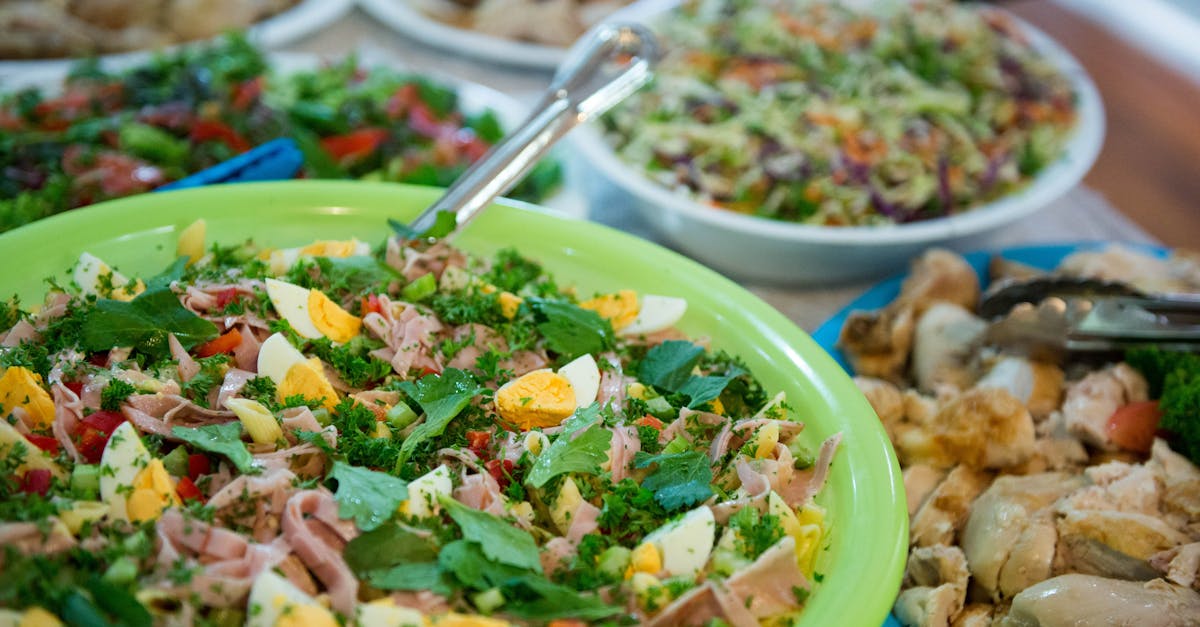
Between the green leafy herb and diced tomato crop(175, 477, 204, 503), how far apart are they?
18 cm

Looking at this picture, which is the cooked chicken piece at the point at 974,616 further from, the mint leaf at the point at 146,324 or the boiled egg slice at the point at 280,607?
the mint leaf at the point at 146,324

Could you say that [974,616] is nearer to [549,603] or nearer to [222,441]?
[549,603]

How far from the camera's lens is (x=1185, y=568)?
150 cm

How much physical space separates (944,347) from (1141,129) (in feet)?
7.15

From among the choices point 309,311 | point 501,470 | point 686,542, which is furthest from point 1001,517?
point 309,311

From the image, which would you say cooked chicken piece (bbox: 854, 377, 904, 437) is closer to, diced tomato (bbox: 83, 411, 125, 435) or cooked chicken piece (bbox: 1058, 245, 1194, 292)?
cooked chicken piece (bbox: 1058, 245, 1194, 292)

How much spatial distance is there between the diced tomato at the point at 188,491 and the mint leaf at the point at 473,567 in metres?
0.35

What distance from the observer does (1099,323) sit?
197 cm

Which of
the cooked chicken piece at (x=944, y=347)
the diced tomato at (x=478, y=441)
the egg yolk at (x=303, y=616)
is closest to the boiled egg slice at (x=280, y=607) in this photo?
the egg yolk at (x=303, y=616)

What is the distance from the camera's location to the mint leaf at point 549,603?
3.84ft

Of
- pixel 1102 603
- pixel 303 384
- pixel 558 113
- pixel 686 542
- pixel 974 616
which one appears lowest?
pixel 974 616

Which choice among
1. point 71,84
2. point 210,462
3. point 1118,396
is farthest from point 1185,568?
point 71,84

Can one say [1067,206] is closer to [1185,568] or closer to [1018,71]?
[1018,71]

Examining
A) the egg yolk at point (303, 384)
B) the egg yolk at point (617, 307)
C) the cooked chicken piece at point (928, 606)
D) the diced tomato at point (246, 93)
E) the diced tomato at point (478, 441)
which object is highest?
the diced tomato at point (246, 93)
